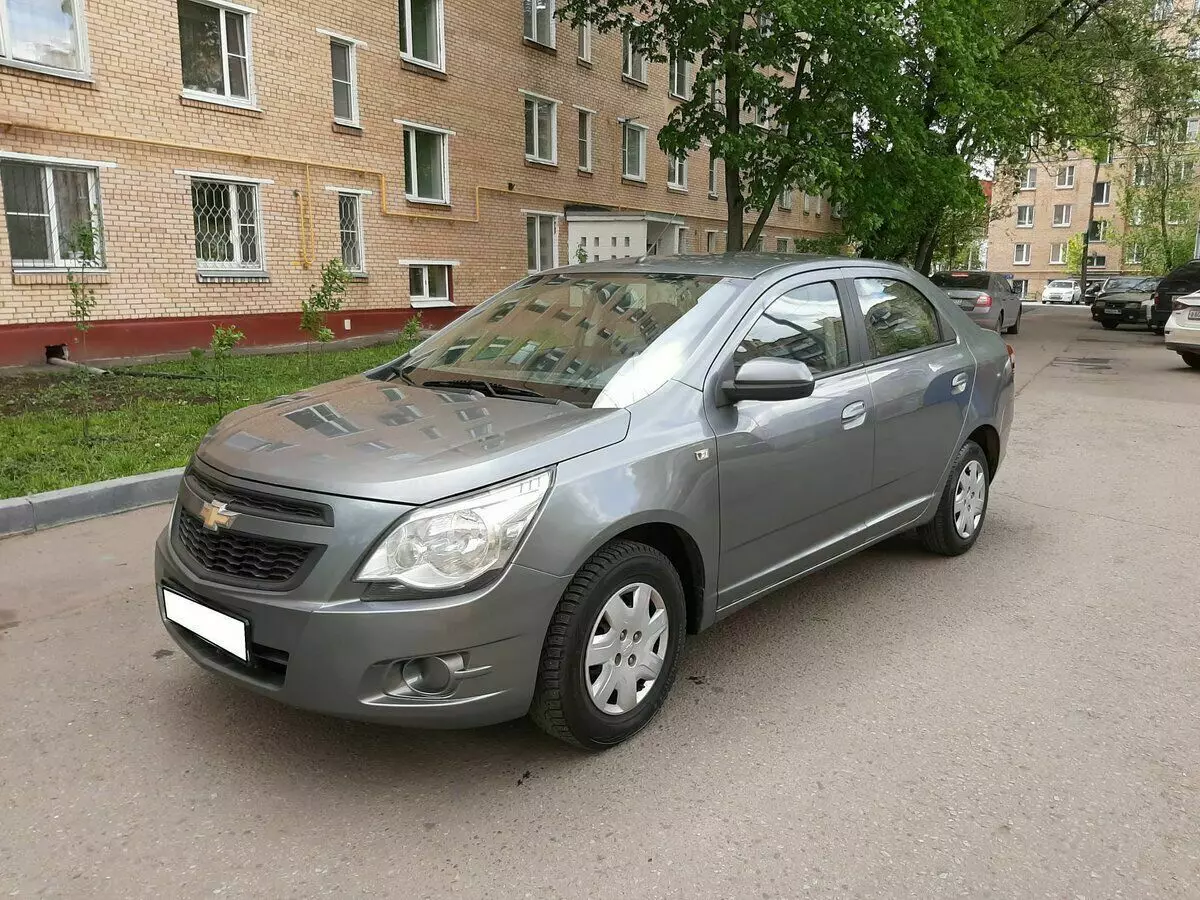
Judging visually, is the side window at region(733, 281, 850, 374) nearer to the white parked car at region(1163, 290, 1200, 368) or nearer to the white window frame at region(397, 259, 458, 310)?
the white parked car at region(1163, 290, 1200, 368)

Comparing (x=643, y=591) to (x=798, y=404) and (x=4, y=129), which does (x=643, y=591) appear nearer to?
(x=798, y=404)

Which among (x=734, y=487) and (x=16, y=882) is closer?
(x=16, y=882)

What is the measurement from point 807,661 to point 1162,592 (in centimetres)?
214

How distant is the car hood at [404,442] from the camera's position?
8.63ft

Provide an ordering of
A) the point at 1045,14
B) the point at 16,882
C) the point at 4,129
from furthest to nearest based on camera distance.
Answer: the point at 1045,14
the point at 4,129
the point at 16,882

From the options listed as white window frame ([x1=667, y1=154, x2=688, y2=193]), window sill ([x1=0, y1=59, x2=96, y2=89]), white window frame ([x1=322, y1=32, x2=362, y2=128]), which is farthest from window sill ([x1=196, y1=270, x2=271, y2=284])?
white window frame ([x1=667, y1=154, x2=688, y2=193])

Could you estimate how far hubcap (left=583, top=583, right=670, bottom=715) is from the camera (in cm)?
290

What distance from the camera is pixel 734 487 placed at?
3.33 m

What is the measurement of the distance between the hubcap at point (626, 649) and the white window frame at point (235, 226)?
13.8 metres

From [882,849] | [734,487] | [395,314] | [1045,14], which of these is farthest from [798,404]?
[1045,14]

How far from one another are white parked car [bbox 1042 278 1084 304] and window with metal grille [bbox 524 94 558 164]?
145ft

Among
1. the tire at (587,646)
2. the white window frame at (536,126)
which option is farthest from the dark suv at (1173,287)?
the tire at (587,646)

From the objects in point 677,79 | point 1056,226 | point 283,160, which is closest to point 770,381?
point 283,160

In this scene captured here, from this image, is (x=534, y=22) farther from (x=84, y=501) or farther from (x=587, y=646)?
(x=587, y=646)
